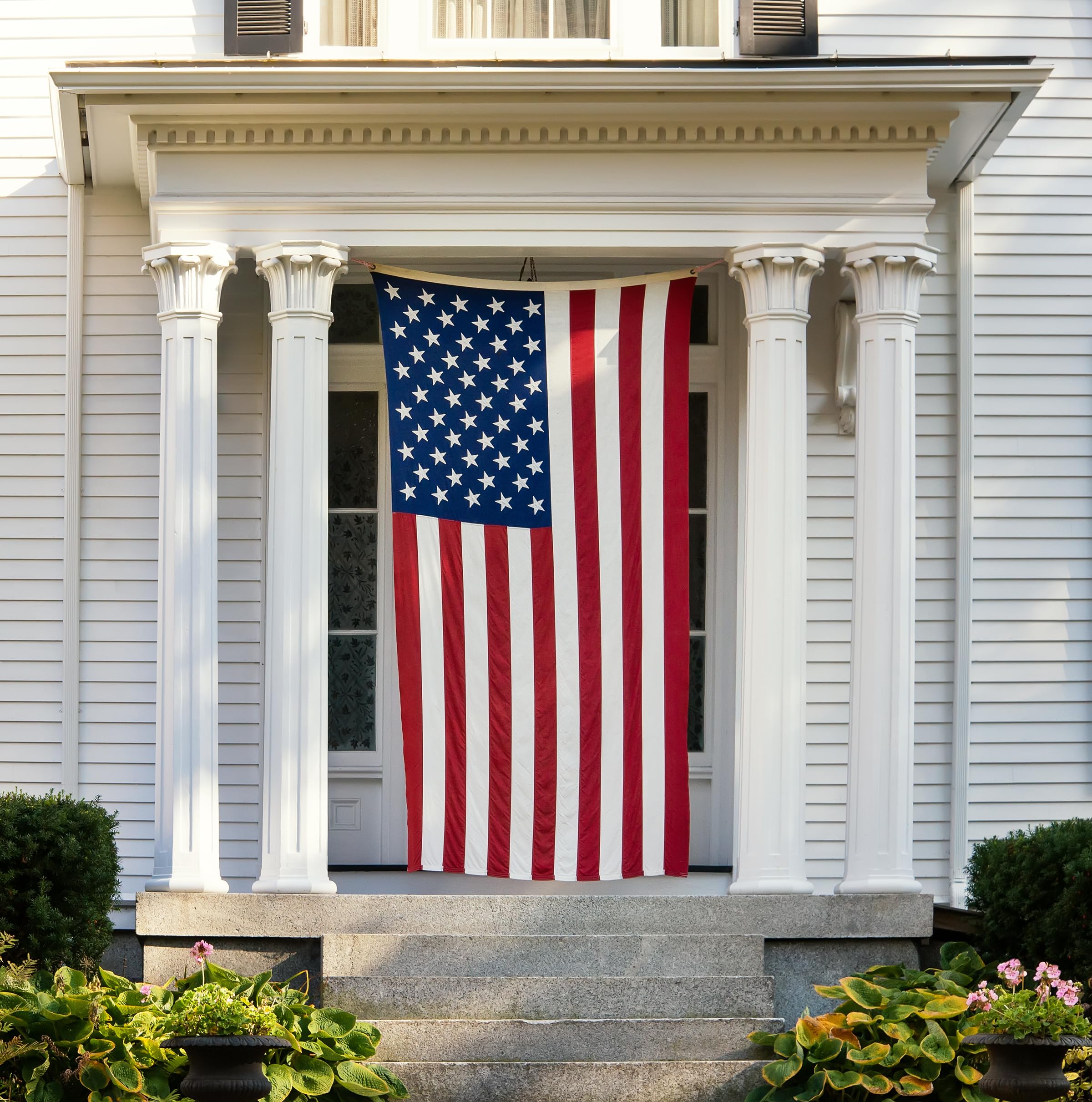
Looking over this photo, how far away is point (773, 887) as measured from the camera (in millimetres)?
8383

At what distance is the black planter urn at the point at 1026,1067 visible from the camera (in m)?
6.78

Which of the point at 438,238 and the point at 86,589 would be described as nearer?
the point at 438,238

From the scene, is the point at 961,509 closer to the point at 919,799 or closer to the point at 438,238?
the point at 919,799

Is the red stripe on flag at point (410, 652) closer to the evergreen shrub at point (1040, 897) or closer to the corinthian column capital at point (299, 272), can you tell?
the corinthian column capital at point (299, 272)

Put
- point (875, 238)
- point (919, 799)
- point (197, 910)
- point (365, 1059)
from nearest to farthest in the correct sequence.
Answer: point (365, 1059), point (197, 910), point (875, 238), point (919, 799)

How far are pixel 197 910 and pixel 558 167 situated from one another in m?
4.66

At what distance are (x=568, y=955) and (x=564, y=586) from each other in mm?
2060

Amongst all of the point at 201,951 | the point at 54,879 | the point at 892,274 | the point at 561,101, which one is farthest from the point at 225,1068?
the point at 892,274

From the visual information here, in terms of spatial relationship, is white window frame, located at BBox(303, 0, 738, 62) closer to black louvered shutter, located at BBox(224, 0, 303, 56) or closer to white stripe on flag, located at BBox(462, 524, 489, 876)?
black louvered shutter, located at BBox(224, 0, 303, 56)

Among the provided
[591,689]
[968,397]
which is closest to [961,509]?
[968,397]

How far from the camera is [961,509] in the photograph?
33.4 feet

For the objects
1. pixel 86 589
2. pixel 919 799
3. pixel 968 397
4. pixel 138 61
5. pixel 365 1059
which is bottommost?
pixel 365 1059

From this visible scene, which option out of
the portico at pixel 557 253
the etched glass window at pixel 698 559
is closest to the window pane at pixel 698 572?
the etched glass window at pixel 698 559

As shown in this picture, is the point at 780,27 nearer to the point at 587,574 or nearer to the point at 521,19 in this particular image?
the point at 521,19
